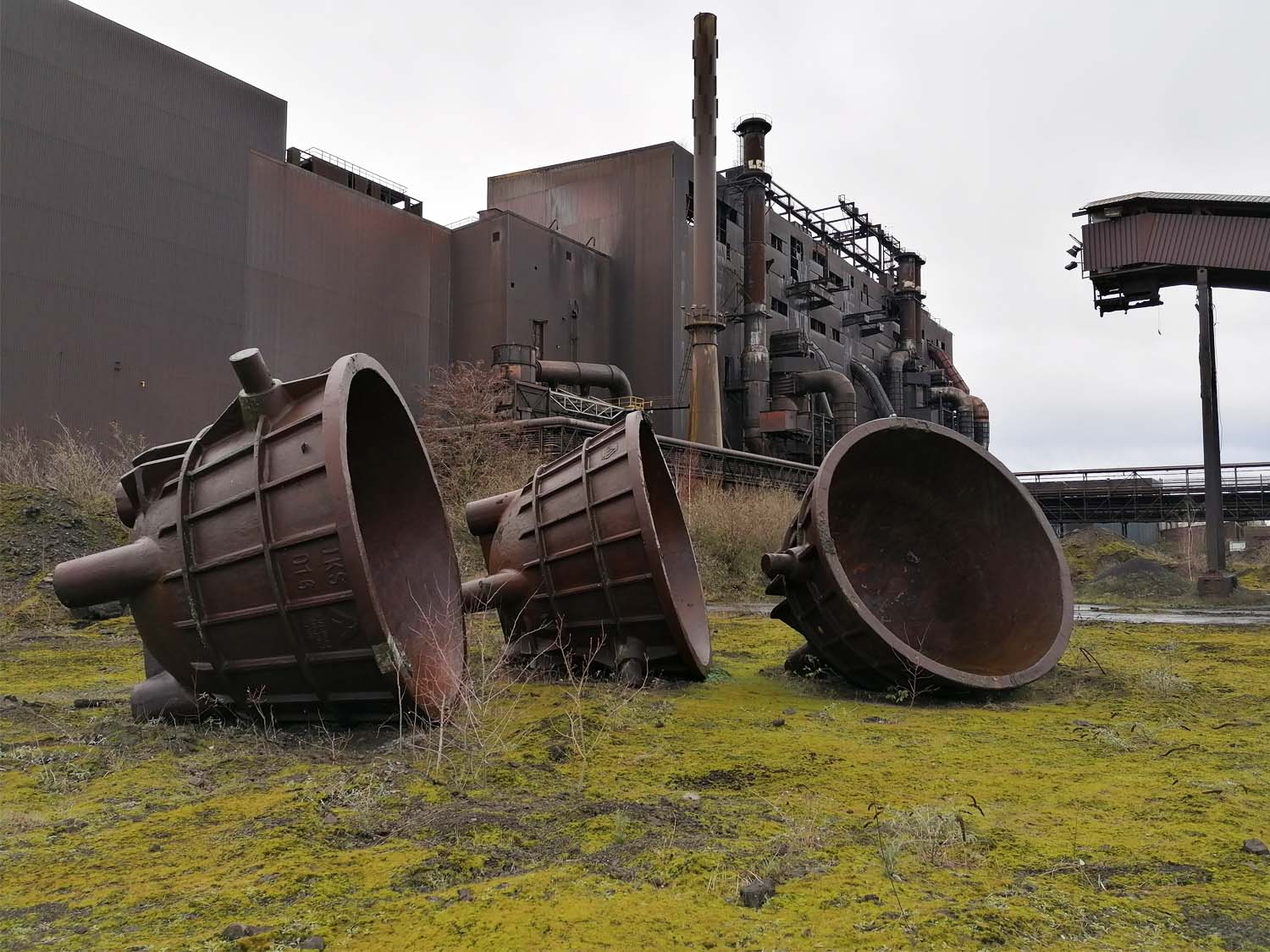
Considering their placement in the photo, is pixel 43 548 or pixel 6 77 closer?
pixel 43 548

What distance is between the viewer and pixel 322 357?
28.5 meters

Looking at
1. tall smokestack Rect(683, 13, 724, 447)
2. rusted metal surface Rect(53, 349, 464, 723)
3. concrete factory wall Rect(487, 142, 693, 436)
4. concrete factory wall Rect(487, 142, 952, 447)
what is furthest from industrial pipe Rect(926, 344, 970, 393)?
rusted metal surface Rect(53, 349, 464, 723)

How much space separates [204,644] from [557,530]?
2.93m

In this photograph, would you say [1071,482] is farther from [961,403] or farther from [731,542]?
[731,542]

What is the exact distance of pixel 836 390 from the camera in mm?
37406

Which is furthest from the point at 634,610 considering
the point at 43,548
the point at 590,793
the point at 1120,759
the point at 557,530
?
the point at 43,548

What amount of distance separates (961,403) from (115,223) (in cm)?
4638

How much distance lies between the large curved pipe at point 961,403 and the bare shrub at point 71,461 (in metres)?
44.5

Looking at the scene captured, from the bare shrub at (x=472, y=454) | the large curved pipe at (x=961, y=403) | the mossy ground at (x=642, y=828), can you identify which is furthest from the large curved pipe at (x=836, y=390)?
the mossy ground at (x=642, y=828)

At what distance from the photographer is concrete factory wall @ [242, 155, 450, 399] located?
87.1 feet

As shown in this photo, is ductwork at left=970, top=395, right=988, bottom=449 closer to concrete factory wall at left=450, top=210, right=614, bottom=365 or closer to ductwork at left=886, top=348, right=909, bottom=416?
ductwork at left=886, top=348, right=909, bottom=416

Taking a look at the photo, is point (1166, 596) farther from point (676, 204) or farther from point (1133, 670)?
point (676, 204)

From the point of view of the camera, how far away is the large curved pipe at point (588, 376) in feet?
102

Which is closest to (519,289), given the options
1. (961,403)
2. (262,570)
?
(262,570)
